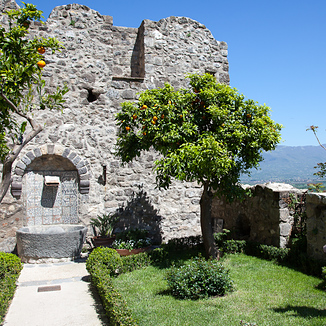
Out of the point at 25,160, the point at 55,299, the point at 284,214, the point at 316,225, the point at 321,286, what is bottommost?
the point at 55,299

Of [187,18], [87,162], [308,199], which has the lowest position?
[308,199]

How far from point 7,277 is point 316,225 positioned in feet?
20.5

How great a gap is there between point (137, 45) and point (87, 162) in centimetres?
441

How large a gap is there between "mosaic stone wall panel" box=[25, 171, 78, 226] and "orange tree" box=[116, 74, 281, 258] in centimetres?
278

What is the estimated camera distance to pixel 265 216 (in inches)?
357

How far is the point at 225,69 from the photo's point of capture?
11930 millimetres

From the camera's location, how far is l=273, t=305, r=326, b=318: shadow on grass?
16.8 feet

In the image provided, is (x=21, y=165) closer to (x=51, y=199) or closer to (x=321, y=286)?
(x=51, y=199)

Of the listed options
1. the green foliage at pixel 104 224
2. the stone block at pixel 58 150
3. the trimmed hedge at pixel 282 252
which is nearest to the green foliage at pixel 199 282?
the trimmed hedge at pixel 282 252

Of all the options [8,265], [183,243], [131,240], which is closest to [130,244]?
[131,240]

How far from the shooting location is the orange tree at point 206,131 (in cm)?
726

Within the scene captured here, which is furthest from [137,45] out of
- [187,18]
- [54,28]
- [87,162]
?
[87,162]

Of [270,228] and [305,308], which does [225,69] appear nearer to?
[270,228]

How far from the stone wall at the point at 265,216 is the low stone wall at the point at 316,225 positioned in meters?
0.92
